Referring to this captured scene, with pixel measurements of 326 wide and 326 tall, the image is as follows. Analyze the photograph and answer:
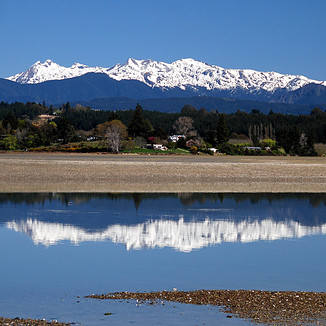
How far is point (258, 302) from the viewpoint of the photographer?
1209 centimetres

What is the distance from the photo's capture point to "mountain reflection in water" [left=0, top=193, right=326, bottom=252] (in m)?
20.3

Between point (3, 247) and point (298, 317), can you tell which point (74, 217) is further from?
point (298, 317)

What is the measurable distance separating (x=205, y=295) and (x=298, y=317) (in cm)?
231

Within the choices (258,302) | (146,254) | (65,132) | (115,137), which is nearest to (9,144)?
(65,132)

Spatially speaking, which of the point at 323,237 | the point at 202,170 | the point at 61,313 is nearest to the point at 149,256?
the point at 61,313

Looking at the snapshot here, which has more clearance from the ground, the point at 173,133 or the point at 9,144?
the point at 173,133

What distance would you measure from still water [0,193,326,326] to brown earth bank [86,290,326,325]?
1.13ft

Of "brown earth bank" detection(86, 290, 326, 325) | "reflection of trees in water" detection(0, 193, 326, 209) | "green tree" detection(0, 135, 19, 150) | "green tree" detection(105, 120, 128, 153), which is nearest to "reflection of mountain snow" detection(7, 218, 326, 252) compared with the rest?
"brown earth bank" detection(86, 290, 326, 325)

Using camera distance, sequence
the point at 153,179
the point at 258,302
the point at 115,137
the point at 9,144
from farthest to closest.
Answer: the point at 9,144
the point at 115,137
the point at 153,179
the point at 258,302

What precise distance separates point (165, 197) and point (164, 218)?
9039 mm

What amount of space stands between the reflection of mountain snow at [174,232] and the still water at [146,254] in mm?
35

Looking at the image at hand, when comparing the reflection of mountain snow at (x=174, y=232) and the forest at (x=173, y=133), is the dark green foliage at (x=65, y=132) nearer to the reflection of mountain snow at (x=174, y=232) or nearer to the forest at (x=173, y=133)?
the forest at (x=173, y=133)

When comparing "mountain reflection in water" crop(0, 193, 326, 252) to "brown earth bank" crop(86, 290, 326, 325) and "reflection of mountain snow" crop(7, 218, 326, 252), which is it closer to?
"reflection of mountain snow" crop(7, 218, 326, 252)

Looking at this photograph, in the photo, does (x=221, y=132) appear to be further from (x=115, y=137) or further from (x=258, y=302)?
(x=258, y=302)
